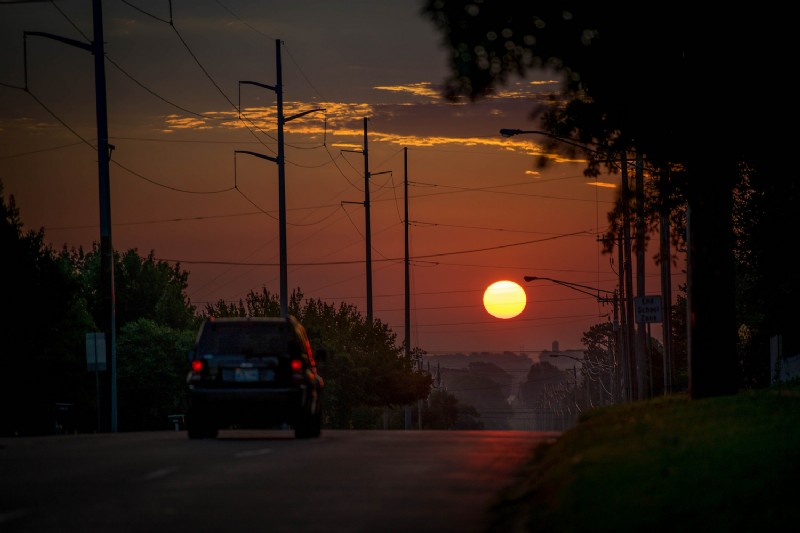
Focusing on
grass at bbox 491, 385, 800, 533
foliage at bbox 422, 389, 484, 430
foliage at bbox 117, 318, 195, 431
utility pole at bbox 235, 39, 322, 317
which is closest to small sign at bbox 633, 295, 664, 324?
utility pole at bbox 235, 39, 322, 317

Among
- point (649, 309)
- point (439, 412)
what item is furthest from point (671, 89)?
point (439, 412)

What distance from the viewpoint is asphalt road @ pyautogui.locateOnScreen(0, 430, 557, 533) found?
41.8 ft

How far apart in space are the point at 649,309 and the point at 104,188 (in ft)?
61.7

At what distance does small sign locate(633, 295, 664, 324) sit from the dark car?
86.5 feet

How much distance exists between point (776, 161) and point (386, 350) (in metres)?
64.3

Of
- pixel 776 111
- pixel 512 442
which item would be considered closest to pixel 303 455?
pixel 512 442

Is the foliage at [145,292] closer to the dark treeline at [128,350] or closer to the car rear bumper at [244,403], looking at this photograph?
the dark treeline at [128,350]

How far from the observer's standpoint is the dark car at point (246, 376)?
2633 centimetres

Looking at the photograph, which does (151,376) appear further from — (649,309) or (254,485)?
(254,485)

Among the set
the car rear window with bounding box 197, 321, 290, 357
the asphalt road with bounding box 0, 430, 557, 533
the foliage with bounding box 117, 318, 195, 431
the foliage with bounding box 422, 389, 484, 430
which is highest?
the car rear window with bounding box 197, 321, 290, 357

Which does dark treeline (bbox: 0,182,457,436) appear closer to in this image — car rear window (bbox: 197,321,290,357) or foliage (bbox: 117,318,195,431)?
foliage (bbox: 117,318,195,431)

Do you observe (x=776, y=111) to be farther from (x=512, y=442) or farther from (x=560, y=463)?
(x=560, y=463)

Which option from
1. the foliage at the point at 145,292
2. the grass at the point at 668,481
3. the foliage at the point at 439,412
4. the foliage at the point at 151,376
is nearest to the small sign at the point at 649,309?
the grass at the point at 668,481

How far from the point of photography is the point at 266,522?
41.5 feet
